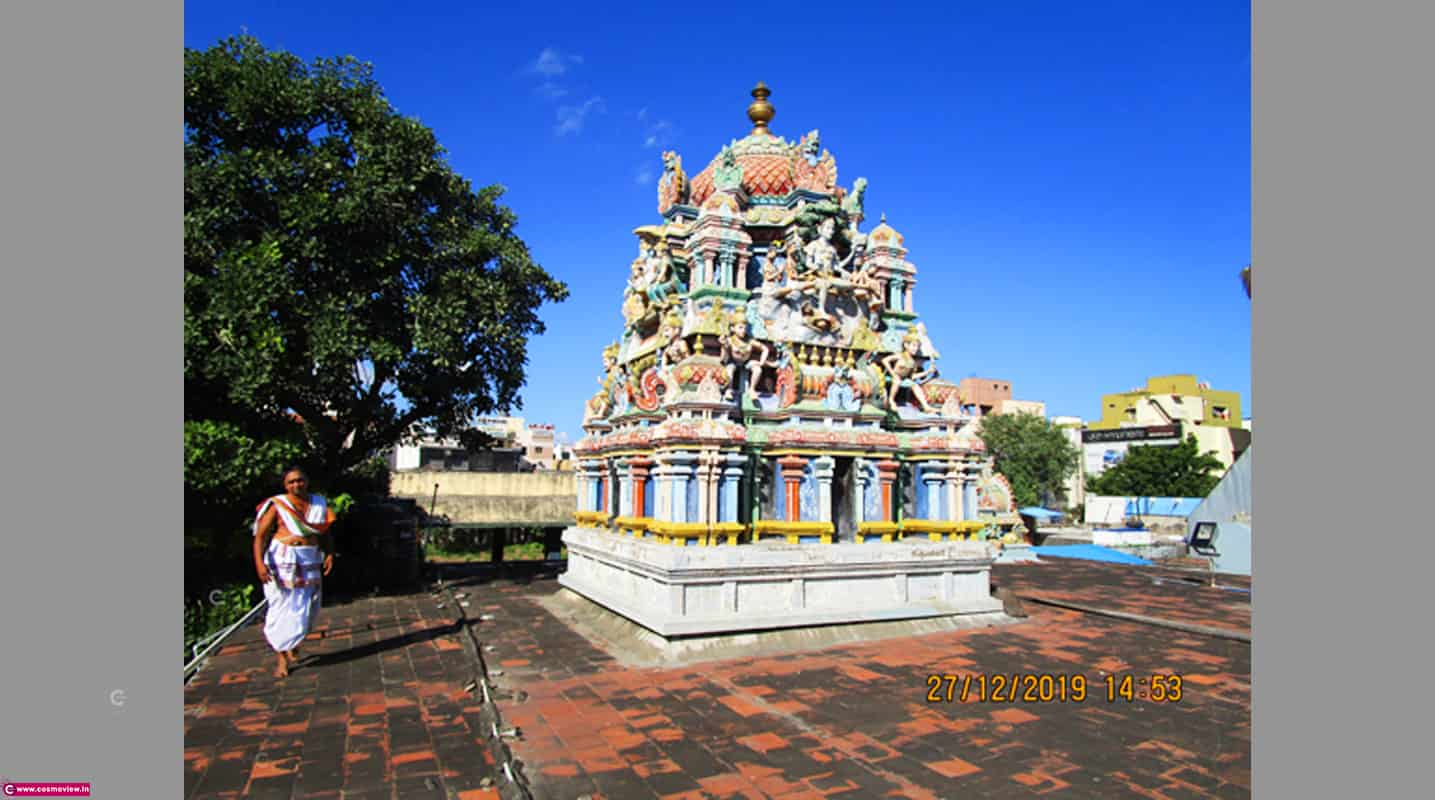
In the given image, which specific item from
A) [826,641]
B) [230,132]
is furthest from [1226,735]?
[230,132]

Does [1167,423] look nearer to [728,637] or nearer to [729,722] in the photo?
[728,637]

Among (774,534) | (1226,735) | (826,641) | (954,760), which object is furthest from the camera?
(774,534)

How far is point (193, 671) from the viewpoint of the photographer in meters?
8.20

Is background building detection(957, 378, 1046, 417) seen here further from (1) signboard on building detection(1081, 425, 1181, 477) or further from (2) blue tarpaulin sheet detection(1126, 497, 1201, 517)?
(2) blue tarpaulin sheet detection(1126, 497, 1201, 517)

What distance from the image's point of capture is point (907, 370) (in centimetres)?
1262

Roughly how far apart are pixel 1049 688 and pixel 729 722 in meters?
3.46

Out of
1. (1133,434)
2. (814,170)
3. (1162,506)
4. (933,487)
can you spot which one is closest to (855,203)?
(814,170)

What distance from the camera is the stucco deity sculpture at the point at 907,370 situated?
Answer: 12.5 meters

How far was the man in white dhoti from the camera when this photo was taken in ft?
27.2

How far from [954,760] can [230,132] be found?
14840 millimetres

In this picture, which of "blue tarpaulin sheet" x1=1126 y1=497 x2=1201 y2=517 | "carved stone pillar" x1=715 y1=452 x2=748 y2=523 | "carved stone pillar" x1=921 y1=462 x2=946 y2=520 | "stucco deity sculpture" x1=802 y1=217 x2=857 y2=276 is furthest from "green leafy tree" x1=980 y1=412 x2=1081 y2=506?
"carved stone pillar" x1=715 y1=452 x2=748 y2=523

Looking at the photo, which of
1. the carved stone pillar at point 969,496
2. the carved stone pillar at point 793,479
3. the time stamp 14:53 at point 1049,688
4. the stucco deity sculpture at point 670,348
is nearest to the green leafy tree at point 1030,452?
the carved stone pillar at point 969,496

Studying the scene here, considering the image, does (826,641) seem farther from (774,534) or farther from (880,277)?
(880,277)

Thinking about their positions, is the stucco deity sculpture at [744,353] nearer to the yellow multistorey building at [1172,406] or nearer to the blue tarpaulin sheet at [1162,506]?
the blue tarpaulin sheet at [1162,506]
